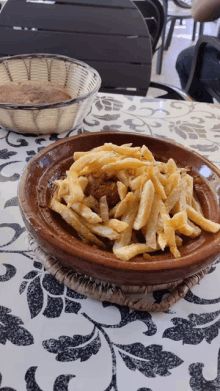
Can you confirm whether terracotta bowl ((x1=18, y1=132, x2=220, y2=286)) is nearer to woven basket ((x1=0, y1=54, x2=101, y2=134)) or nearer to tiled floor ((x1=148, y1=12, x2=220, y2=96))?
woven basket ((x1=0, y1=54, x2=101, y2=134))

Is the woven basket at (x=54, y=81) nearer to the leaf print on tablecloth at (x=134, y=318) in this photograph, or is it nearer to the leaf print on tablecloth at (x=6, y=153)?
the leaf print on tablecloth at (x=6, y=153)

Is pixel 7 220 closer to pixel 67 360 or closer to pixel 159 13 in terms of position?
pixel 67 360

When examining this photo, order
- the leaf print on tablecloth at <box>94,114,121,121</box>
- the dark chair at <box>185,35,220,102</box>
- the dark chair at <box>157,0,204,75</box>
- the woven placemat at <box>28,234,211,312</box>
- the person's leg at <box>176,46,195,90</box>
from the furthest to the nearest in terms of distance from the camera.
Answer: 1. the dark chair at <box>157,0,204,75</box>
2. the person's leg at <box>176,46,195,90</box>
3. the dark chair at <box>185,35,220,102</box>
4. the leaf print on tablecloth at <box>94,114,121,121</box>
5. the woven placemat at <box>28,234,211,312</box>

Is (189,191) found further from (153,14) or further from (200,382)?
(153,14)

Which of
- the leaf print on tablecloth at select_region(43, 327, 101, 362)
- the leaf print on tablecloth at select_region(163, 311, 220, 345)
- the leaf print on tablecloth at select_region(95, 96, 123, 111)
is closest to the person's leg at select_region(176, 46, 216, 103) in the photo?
the leaf print on tablecloth at select_region(95, 96, 123, 111)

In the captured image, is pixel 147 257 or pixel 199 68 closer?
pixel 147 257

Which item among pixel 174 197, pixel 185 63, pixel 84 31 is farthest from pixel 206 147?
pixel 185 63
